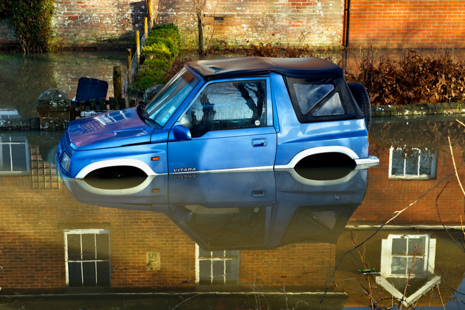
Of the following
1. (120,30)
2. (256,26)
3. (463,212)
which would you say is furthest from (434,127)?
(120,30)

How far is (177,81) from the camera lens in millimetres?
8125

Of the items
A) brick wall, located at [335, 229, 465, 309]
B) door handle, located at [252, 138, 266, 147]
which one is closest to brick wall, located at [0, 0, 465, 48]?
door handle, located at [252, 138, 266, 147]

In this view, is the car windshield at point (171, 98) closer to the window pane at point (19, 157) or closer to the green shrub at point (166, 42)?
the window pane at point (19, 157)

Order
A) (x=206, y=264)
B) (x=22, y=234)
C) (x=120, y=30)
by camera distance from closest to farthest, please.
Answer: (x=206, y=264) → (x=22, y=234) → (x=120, y=30)

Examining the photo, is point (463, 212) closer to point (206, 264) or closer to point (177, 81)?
point (206, 264)

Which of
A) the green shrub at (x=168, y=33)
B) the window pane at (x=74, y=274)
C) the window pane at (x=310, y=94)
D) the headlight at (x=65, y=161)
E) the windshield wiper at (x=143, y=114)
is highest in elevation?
the green shrub at (x=168, y=33)

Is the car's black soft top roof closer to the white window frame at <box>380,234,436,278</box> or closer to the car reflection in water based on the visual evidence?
the car reflection in water

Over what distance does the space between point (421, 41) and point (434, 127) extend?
13321 millimetres

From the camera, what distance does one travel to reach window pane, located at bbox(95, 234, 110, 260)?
5675mm

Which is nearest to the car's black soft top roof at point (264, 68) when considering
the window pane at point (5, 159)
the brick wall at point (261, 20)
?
the window pane at point (5, 159)

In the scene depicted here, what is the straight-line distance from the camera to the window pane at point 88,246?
5.66m

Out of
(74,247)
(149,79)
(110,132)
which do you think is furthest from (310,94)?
(149,79)

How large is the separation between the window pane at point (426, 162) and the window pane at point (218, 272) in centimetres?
430

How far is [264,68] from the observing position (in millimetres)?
7590
